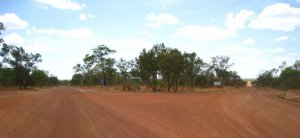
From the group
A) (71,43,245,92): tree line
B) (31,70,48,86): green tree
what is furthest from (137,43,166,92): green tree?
(31,70,48,86): green tree

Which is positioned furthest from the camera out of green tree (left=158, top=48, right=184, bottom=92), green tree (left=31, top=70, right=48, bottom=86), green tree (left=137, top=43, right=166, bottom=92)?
green tree (left=31, top=70, right=48, bottom=86)

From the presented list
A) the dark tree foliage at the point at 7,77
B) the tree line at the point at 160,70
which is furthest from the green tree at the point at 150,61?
the dark tree foliage at the point at 7,77

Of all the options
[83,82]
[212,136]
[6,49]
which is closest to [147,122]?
[212,136]

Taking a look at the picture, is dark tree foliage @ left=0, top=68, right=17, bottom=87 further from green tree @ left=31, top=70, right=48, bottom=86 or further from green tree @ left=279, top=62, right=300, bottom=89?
green tree @ left=279, top=62, right=300, bottom=89

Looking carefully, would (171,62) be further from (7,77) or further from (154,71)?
(7,77)

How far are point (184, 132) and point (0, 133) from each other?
542 cm

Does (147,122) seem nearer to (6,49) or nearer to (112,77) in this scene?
(6,49)

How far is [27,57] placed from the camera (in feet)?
256

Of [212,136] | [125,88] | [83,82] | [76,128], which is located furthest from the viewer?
[83,82]

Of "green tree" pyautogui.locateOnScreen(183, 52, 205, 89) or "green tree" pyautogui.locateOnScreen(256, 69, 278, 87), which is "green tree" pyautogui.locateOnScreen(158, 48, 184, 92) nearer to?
"green tree" pyautogui.locateOnScreen(183, 52, 205, 89)

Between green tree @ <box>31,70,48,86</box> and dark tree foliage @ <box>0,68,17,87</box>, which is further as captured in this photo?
green tree @ <box>31,70,48,86</box>

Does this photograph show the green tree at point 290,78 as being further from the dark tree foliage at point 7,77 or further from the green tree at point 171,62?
the dark tree foliage at point 7,77

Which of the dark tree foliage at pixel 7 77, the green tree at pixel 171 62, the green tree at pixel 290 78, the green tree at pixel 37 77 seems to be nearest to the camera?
the green tree at pixel 171 62

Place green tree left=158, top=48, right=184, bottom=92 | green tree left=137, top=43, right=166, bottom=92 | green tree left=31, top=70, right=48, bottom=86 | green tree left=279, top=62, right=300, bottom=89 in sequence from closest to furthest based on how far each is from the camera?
green tree left=158, top=48, right=184, bottom=92 → green tree left=137, top=43, right=166, bottom=92 → green tree left=279, top=62, right=300, bottom=89 → green tree left=31, top=70, right=48, bottom=86
